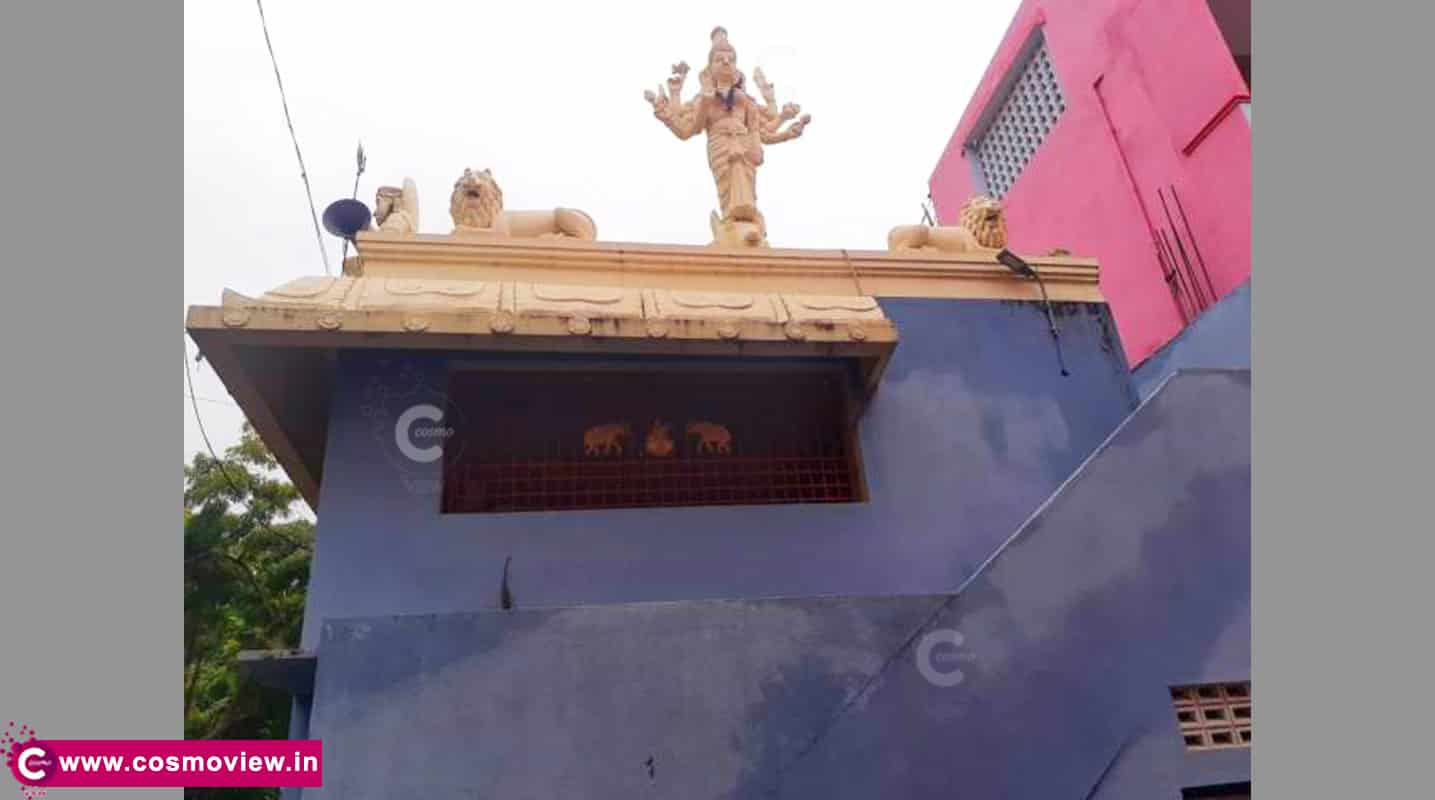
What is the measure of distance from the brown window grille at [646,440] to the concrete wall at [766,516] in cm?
31

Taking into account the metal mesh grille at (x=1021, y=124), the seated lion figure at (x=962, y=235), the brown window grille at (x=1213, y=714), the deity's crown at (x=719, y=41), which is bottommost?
the brown window grille at (x=1213, y=714)

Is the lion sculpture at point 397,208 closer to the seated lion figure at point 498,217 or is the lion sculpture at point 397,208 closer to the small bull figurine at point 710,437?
the seated lion figure at point 498,217

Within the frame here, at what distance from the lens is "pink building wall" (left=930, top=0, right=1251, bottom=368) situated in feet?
29.2

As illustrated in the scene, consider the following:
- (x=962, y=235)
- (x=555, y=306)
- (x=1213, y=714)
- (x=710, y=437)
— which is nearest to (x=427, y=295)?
(x=555, y=306)

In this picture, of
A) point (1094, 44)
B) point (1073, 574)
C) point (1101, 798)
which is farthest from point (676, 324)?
point (1094, 44)

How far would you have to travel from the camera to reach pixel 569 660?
4.21 meters

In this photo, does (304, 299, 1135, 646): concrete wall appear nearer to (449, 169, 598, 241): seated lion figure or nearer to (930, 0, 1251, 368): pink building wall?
(449, 169, 598, 241): seated lion figure

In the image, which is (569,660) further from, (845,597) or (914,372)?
(914,372)

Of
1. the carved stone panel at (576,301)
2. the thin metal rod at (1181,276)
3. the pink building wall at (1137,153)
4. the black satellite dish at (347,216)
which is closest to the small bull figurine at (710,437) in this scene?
the carved stone panel at (576,301)

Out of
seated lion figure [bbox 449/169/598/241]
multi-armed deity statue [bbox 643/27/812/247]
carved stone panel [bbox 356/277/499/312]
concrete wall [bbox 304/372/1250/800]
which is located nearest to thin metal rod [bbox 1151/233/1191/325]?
multi-armed deity statue [bbox 643/27/812/247]

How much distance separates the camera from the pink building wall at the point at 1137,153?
351 inches

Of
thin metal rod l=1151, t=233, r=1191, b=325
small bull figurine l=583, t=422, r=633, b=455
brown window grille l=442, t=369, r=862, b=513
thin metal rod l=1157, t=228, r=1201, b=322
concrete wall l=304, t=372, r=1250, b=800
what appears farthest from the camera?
thin metal rod l=1151, t=233, r=1191, b=325

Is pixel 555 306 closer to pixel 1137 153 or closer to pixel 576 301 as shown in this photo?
pixel 576 301

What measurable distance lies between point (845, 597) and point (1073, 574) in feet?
3.50
